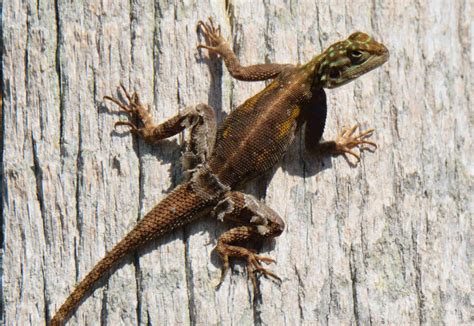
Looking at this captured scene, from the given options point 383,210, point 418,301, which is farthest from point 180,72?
point 418,301

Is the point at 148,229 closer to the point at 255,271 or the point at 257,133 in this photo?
the point at 255,271

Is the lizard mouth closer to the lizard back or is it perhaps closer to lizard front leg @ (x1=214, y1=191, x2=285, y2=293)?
the lizard back

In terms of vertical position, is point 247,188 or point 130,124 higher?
point 130,124

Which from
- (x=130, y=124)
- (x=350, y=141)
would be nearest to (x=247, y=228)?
(x=350, y=141)

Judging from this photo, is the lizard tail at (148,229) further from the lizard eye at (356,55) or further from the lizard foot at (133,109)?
the lizard eye at (356,55)

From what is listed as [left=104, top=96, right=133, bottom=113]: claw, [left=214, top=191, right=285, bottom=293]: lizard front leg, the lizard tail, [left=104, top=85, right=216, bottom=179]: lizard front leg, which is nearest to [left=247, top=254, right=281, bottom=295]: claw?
[left=214, top=191, right=285, bottom=293]: lizard front leg
